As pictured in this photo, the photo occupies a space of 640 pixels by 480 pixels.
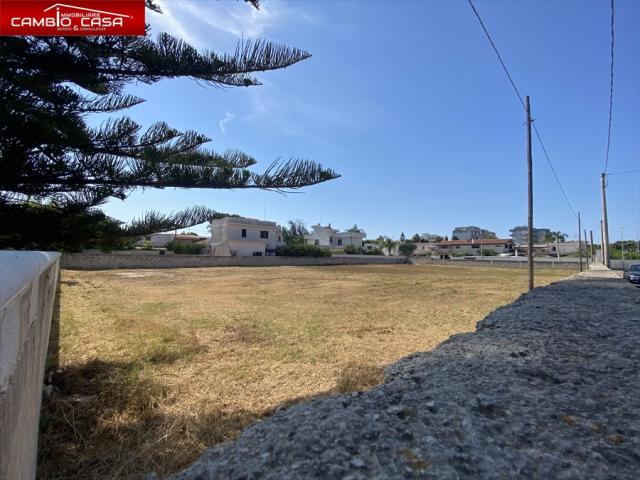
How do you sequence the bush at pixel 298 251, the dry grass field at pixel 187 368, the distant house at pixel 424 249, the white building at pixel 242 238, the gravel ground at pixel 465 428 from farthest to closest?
the distant house at pixel 424 249
the bush at pixel 298 251
the white building at pixel 242 238
the dry grass field at pixel 187 368
the gravel ground at pixel 465 428

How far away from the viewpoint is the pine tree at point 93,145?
7.44 ft

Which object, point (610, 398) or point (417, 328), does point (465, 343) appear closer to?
point (610, 398)

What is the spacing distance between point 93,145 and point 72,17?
82 centimetres

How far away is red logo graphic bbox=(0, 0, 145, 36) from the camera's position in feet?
7.16

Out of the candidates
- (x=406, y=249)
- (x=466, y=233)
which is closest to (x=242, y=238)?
(x=406, y=249)

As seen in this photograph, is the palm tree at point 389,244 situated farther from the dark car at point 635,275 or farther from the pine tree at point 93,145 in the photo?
the pine tree at point 93,145

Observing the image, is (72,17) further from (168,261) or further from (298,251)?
(298,251)

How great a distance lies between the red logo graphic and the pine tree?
106 millimetres

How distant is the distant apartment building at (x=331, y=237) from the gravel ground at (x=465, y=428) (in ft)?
190

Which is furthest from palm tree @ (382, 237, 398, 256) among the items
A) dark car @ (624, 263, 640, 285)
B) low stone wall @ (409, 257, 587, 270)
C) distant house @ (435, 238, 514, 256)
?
dark car @ (624, 263, 640, 285)

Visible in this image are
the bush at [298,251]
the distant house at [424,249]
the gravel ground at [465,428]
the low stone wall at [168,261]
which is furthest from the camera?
the distant house at [424,249]

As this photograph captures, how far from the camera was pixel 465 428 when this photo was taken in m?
1.15

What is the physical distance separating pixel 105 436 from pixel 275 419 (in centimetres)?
206

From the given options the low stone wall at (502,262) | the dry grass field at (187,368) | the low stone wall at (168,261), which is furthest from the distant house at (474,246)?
the dry grass field at (187,368)
